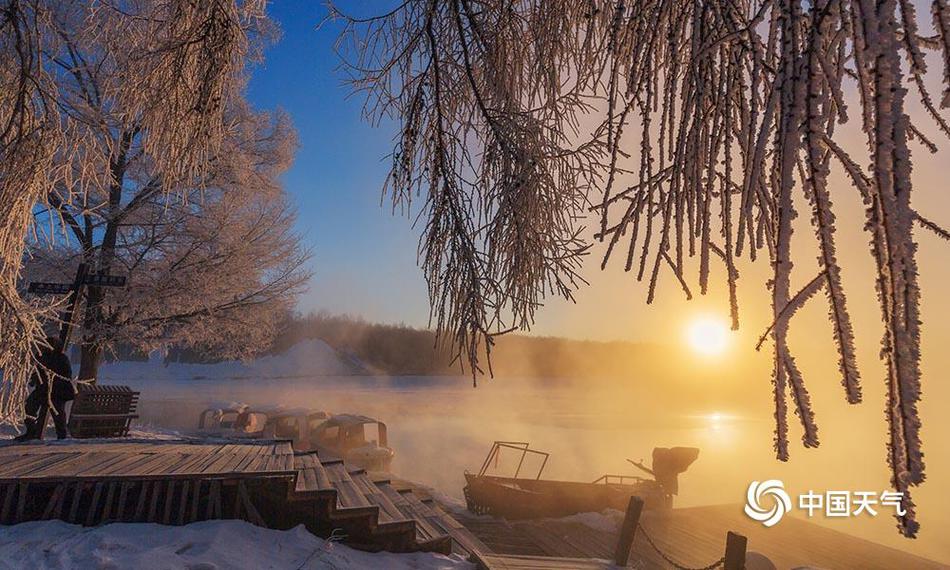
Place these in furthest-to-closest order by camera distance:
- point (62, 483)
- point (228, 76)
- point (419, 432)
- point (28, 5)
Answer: point (419, 432) → point (62, 483) → point (28, 5) → point (228, 76)

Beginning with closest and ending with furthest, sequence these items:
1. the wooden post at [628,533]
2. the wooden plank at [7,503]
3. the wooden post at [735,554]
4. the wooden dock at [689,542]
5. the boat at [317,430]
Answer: the wooden plank at [7,503]
the wooden post at [735,554]
the wooden post at [628,533]
the wooden dock at [689,542]
the boat at [317,430]

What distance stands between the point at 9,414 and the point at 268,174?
1212 cm

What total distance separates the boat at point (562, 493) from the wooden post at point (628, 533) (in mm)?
4811

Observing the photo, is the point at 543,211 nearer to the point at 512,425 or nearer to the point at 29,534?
the point at 29,534

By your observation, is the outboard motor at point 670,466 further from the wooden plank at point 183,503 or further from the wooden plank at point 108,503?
the wooden plank at point 108,503

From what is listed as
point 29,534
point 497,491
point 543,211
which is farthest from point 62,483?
point 497,491

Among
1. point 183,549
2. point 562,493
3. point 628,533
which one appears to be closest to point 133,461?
point 183,549

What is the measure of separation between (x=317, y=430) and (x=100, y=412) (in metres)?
10.3

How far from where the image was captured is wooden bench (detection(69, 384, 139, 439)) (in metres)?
9.96

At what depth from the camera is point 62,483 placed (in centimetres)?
486

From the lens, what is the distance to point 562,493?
14.1 m

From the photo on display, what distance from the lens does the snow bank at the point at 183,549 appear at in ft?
13.5

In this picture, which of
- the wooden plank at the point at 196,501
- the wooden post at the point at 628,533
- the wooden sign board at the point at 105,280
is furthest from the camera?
the wooden sign board at the point at 105,280

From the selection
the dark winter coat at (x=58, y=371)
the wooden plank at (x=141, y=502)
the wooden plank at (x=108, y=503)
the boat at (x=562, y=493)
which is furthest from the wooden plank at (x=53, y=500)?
the boat at (x=562, y=493)
